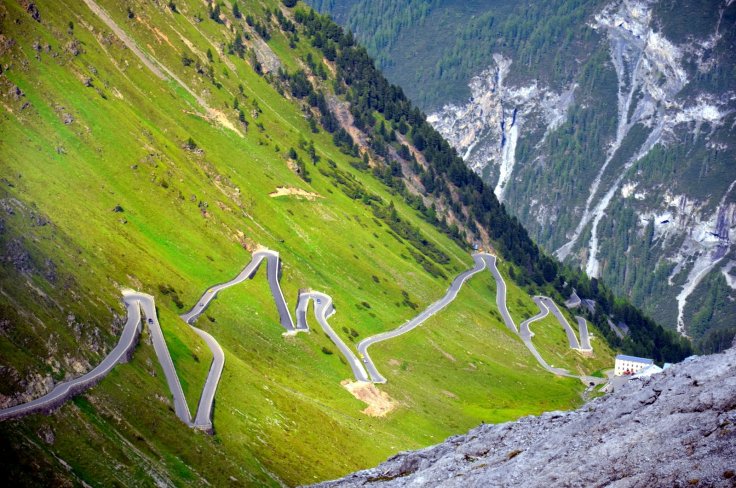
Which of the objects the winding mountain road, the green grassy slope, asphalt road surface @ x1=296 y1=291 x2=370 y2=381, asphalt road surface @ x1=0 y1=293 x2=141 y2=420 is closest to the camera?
asphalt road surface @ x1=0 y1=293 x2=141 y2=420

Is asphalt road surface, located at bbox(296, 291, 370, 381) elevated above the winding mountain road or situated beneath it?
elevated above

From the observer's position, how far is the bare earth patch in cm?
16250

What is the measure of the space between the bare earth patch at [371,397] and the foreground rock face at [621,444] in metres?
85.2

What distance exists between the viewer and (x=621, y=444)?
57344 millimetres

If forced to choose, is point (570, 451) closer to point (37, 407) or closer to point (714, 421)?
point (714, 421)

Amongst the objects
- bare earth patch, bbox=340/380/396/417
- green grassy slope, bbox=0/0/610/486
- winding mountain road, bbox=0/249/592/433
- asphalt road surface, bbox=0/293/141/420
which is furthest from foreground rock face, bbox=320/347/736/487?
bare earth patch, bbox=340/380/396/417

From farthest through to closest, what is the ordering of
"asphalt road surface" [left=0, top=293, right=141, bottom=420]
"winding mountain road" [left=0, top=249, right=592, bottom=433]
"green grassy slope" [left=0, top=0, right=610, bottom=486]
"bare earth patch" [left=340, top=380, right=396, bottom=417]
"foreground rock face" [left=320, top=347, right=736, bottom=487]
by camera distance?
"bare earth patch" [left=340, top=380, right=396, bottom=417], "winding mountain road" [left=0, top=249, right=592, bottom=433], "green grassy slope" [left=0, top=0, right=610, bottom=486], "asphalt road surface" [left=0, top=293, right=141, bottom=420], "foreground rock face" [left=320, top=347, right=736, bottom=487]

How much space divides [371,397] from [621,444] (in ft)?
368

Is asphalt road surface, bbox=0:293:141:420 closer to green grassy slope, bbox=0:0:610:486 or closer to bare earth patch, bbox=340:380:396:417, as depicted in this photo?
green grassy slope, bbox=0:0:610:486

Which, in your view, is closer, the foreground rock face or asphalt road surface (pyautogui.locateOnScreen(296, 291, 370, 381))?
the foreground rock face

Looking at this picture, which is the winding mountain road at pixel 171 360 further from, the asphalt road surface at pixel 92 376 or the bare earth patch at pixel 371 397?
the bare earth patch at pixel 371 397

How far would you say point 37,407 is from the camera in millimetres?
93188

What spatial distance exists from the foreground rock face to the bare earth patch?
85.2 m

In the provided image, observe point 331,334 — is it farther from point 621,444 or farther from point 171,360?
point 621,444
